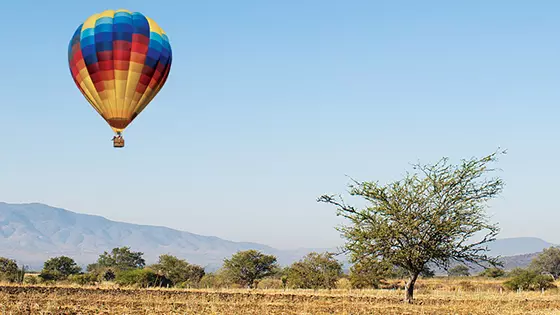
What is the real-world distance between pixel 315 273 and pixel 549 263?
64.8 metres

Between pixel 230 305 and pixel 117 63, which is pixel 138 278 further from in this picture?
pixel 230 305

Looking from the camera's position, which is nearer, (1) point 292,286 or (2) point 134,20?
(2) point 134,20

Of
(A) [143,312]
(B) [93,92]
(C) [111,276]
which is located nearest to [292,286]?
(C) [111,276]

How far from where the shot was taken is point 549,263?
116750mm

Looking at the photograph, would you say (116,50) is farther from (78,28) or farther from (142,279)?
(142,279)

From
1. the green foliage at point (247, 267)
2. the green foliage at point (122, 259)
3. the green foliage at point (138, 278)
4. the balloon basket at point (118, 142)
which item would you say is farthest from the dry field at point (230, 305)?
the green foliage at point (122, 259)

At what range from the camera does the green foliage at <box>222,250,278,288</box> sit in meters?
81.8

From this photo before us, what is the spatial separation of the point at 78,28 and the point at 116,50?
3.94m

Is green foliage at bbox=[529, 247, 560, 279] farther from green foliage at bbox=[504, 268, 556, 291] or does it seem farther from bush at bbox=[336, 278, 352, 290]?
bush at bbox=[336, 278, 352, 290]

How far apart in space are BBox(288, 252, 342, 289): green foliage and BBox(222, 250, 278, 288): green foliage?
40.6 feet

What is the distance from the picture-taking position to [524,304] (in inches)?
1607

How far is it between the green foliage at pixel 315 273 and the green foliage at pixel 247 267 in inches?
487

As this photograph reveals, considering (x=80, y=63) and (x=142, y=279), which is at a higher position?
(x=80, y=63)

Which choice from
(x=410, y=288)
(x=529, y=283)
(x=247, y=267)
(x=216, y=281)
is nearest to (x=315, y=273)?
Answer: (x=216, y=281)
